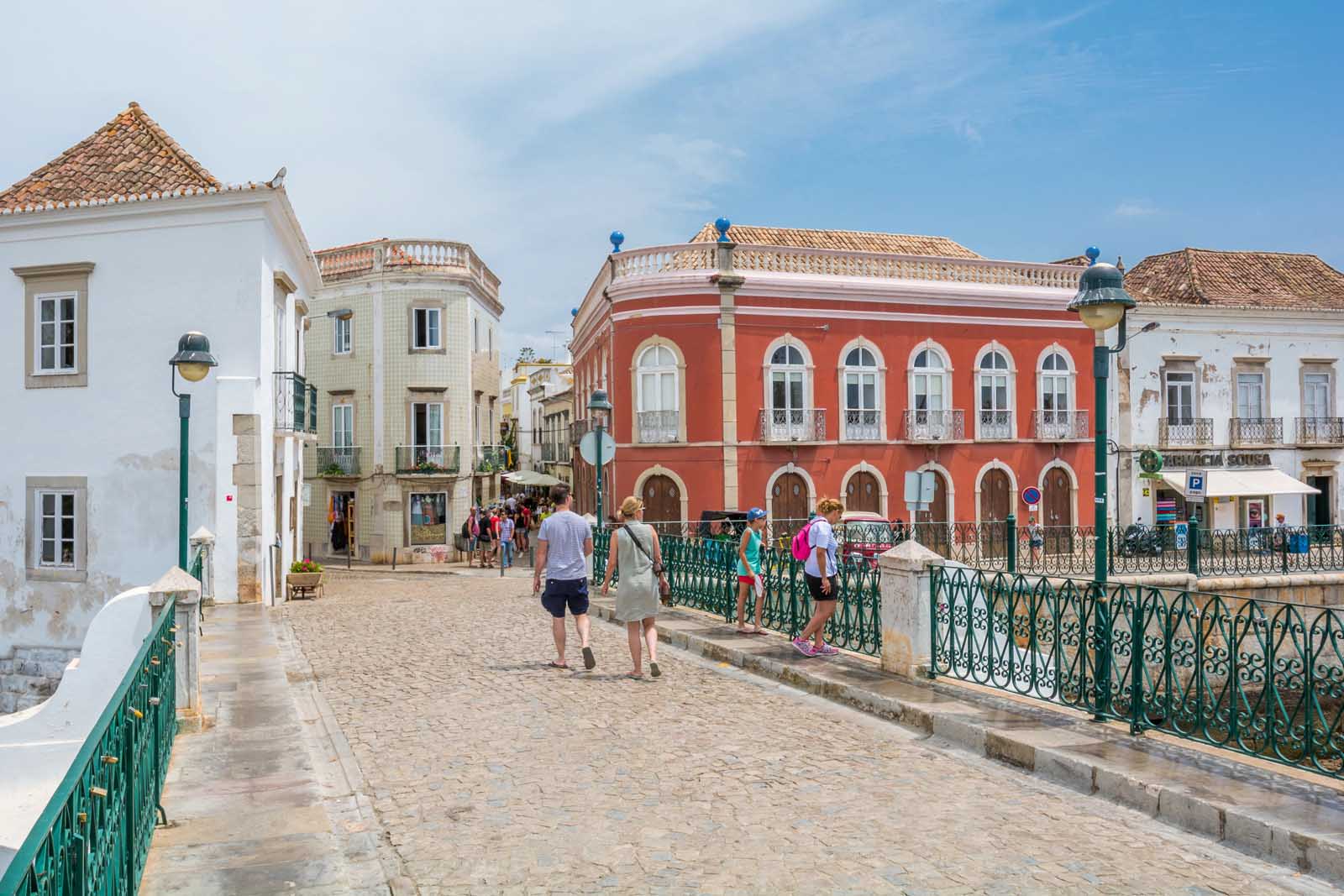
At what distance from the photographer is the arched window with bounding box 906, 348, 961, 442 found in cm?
2766

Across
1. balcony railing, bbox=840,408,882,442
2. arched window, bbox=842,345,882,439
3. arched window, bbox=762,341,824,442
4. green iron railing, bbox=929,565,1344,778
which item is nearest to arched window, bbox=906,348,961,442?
Answer: balcony railing, bbox=840,408,882,442

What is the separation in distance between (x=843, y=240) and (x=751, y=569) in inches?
855

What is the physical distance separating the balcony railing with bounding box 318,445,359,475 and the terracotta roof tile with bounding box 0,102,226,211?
12749mm

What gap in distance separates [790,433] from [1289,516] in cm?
1658

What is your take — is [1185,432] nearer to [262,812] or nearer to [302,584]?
[302,584]

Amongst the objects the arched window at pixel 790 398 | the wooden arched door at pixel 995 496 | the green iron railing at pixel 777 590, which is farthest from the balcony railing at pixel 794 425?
the green iron railing at pixel 777 590

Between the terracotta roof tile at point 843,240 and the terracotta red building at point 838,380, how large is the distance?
1.01 m

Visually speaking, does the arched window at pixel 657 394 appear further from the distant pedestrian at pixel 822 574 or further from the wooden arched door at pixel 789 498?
the distant pedestrian at pixel 822 574

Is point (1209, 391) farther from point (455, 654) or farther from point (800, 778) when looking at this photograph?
point (800, 778)

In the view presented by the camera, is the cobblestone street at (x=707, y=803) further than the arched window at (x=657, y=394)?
No

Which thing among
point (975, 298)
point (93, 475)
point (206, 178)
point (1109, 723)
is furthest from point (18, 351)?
point (975, 298)

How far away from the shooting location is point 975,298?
28016 mm

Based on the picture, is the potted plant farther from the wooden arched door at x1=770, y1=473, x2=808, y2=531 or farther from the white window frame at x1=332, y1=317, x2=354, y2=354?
the white window frame at x1=332, y1=317, x2=354, y2=354

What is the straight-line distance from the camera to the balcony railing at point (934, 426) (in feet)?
90.4
